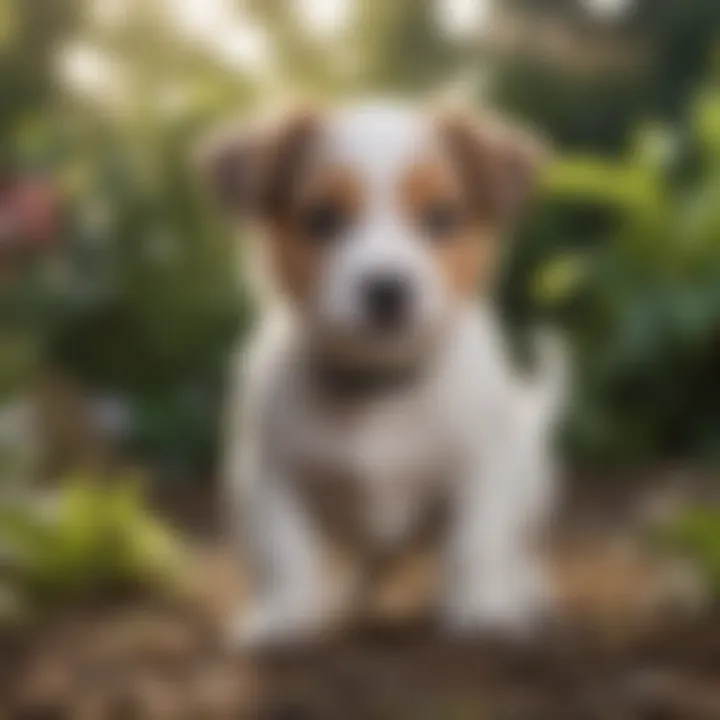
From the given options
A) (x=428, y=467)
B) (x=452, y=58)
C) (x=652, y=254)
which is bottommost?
(x=428, y=467)

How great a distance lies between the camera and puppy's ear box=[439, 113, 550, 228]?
2.65ft

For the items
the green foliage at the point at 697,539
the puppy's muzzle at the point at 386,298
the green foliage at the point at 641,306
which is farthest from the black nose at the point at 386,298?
the green foliage at the point at 697,539

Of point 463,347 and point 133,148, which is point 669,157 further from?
point 133,148

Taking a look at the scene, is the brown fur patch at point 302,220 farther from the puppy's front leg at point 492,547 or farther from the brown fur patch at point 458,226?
the puppy's front leg at point 492,547

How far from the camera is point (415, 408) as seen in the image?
84 centimetres

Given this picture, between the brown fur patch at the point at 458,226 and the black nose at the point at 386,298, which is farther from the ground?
the brown fur patch at the point at 458,226

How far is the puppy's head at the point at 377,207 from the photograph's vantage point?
0.78 metres

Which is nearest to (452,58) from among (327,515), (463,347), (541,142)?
(541,142)

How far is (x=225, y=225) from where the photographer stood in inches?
33.1

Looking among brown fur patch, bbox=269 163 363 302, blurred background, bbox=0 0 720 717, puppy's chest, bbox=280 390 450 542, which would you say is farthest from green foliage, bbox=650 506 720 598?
brown fur patch, bbox=269 163 363 302

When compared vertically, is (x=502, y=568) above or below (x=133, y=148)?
below

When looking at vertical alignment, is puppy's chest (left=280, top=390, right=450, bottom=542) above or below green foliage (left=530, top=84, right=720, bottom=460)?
below

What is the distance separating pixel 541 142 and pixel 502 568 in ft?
0.86

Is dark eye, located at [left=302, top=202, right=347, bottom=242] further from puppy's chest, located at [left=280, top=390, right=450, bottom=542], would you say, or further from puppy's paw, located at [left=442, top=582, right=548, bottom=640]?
puppy's paw, located at [left=442, top=582, right=548, bottom=640]
